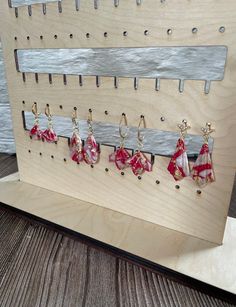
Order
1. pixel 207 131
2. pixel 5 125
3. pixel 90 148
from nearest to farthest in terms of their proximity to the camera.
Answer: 1. pixel 207 131
2. pixel 90 148
3. pixel 5 125

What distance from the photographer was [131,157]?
457 millimetres

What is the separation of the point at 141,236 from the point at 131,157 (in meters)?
0.14

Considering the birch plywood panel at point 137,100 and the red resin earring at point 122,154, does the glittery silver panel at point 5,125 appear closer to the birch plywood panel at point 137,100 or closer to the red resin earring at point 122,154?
the birch plywood panel at point 137,100

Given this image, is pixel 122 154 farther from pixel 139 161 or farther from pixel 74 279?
pixel 74 279

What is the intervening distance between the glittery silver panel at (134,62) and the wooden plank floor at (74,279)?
296 millimetres

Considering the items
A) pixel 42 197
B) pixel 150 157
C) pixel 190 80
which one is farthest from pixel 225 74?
pixel 42 197

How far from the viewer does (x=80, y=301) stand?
367mm

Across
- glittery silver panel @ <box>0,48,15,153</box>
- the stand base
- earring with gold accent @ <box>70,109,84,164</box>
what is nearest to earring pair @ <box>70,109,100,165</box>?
earring with gold accent @ <box>70,109,84,164</box>

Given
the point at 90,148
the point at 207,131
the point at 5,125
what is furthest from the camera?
the point at 5,125

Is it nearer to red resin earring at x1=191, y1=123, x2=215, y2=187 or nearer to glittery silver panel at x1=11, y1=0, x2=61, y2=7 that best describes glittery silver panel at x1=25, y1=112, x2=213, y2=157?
red resin earring at x1=191, y1=123, x2=215, y2=187

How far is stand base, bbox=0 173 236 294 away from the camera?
0.40 m

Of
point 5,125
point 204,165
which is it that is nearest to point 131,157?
point 204,165

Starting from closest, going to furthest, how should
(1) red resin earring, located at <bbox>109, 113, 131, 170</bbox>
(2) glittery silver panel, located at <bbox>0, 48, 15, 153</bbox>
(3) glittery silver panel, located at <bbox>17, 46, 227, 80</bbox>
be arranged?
1. (3) glittery silver panel, located at <bbox>17, 46, 227, 80</bbox>
2. (1) red resin earring, located at <bbox>109, 113, 131, 170</bbox>
3. (2) glittery silver panel, located at <bbox>0, 48, 15, 153</bbox>

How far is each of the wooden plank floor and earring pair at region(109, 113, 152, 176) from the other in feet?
0.49
